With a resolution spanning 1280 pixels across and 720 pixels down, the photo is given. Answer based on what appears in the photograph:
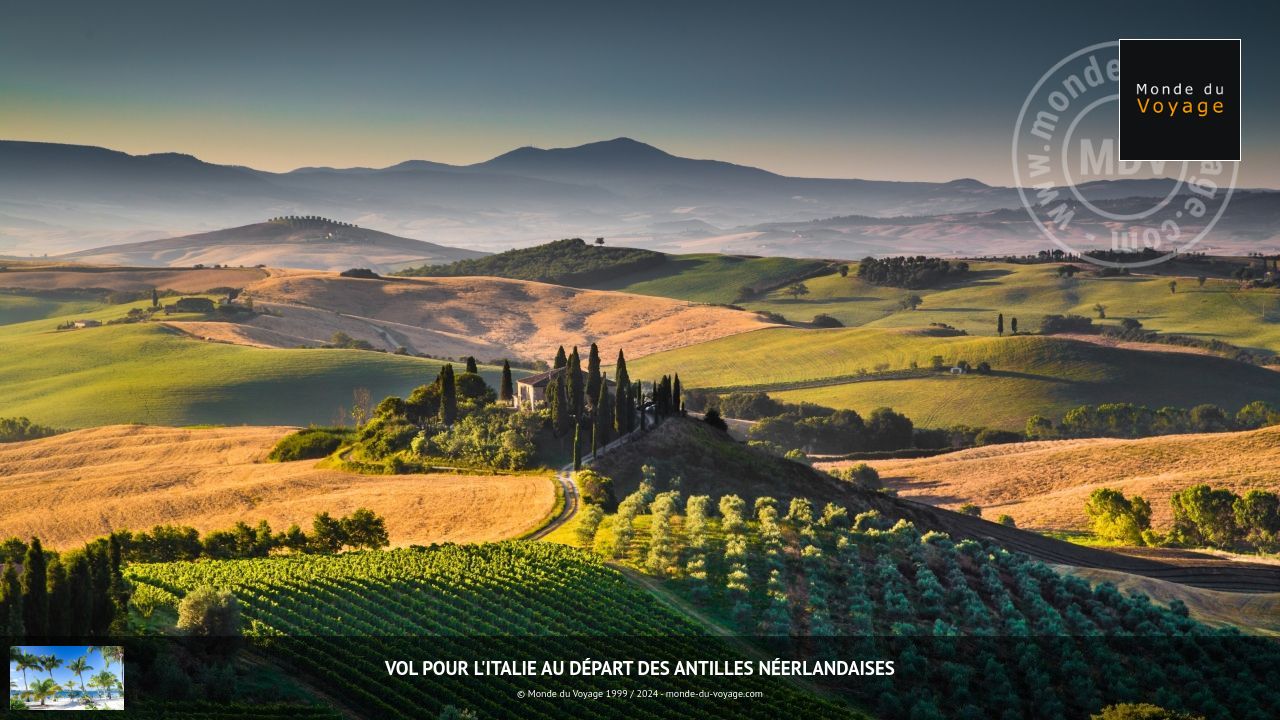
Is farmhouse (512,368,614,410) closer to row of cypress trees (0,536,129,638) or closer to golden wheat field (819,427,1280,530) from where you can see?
golden wheat field (819,427,1280,530)

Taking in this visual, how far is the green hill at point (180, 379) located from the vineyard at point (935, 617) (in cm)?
8556

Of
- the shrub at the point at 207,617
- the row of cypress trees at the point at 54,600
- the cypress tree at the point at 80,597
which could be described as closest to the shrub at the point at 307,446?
the shrub at the point at 207,617

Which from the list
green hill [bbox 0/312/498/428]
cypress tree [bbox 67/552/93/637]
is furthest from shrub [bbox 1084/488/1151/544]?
green hill [bbox 0/312/498/428]

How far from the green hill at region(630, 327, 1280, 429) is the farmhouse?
70.9 m

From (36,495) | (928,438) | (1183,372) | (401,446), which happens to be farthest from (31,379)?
(1183,372)

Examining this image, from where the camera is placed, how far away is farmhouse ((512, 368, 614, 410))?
3723 inches

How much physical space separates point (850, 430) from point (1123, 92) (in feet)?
240

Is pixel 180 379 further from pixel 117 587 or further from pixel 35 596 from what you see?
pixel 35 596

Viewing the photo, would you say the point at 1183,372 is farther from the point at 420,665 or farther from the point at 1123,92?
the point at 420,665

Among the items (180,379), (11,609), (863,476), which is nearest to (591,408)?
(863,476)

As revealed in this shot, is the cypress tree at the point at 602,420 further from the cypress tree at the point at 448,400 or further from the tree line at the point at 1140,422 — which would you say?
the tree line at the point at 1140,422

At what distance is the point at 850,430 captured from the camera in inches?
5664

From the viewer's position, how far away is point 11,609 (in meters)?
32.7

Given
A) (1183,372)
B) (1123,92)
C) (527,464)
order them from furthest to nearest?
(1183,372), (527,464), (1123,92)
